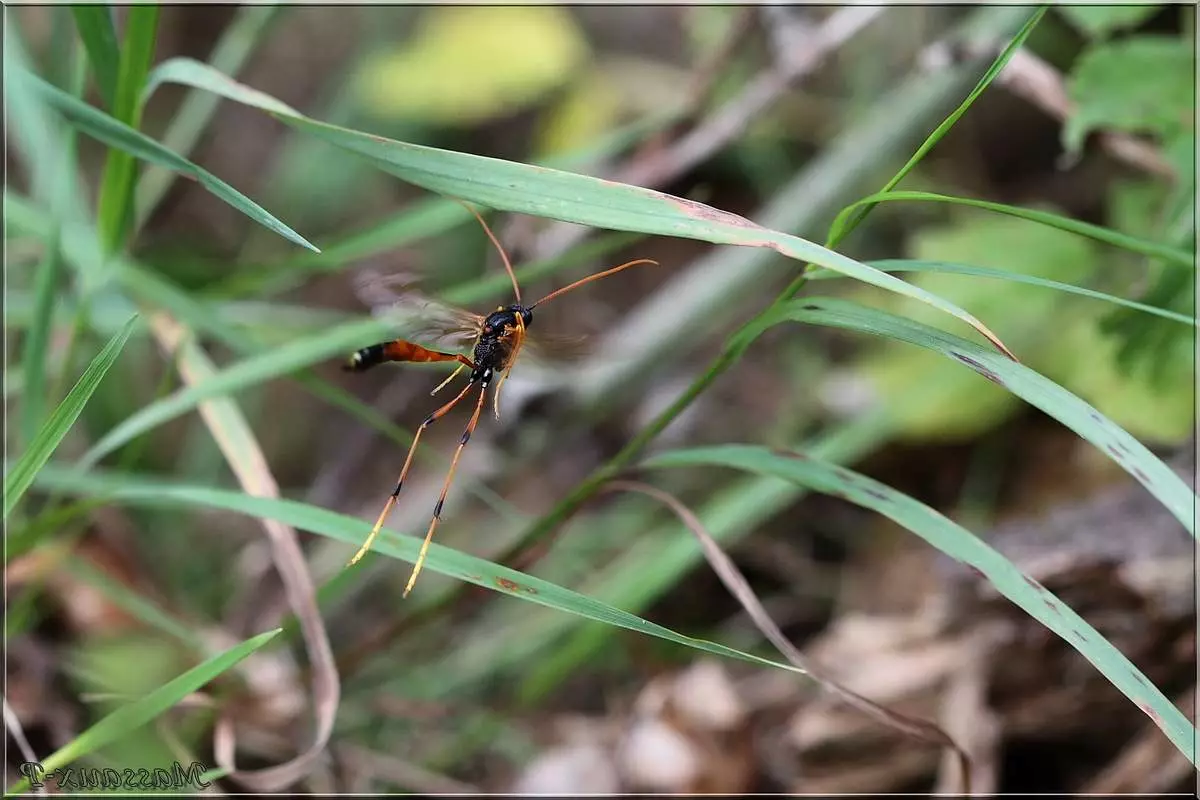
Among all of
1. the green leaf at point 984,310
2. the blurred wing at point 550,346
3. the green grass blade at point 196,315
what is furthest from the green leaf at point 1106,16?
the green grass blade at point 196,315

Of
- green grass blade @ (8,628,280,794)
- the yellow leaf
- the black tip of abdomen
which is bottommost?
green grass blade @ (8,628,280,794)

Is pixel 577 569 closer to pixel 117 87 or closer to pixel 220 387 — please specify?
pixel 220 387

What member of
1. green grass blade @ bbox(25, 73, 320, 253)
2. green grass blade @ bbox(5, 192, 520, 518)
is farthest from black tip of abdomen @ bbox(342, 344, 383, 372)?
green grass blade @ bbox(25, 73, 320, 253)

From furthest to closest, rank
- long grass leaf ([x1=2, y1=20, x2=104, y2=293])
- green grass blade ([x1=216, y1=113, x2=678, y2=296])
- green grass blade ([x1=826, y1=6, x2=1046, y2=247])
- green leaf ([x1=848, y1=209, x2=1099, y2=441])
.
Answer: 1. green leaf ([x1=848, y1=209, x2=1099, y2=441])
2. green grass blade ([x1=216, y1=113, x2=678, y2=296])
3. long grass leaf ([x1=2, y1=20, x2=104, y2=293])
4. green grass blade ([x1=826, y1=6, x2=1046, y2=247])

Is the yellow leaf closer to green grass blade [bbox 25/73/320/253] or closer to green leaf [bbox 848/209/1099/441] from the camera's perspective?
green leaf [bbox 848/209/1099/441]

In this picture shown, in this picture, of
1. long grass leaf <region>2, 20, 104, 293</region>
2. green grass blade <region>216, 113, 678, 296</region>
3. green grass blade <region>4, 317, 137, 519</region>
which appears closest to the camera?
green grass blade <region>4, 317, 137, 519</region>

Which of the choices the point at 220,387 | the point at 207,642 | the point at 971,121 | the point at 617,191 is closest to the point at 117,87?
the point at 220,387

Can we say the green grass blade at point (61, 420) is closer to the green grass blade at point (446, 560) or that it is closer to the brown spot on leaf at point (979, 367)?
the green grass blade at point (446, 560)

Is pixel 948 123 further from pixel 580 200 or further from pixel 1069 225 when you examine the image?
pixel 580 200
